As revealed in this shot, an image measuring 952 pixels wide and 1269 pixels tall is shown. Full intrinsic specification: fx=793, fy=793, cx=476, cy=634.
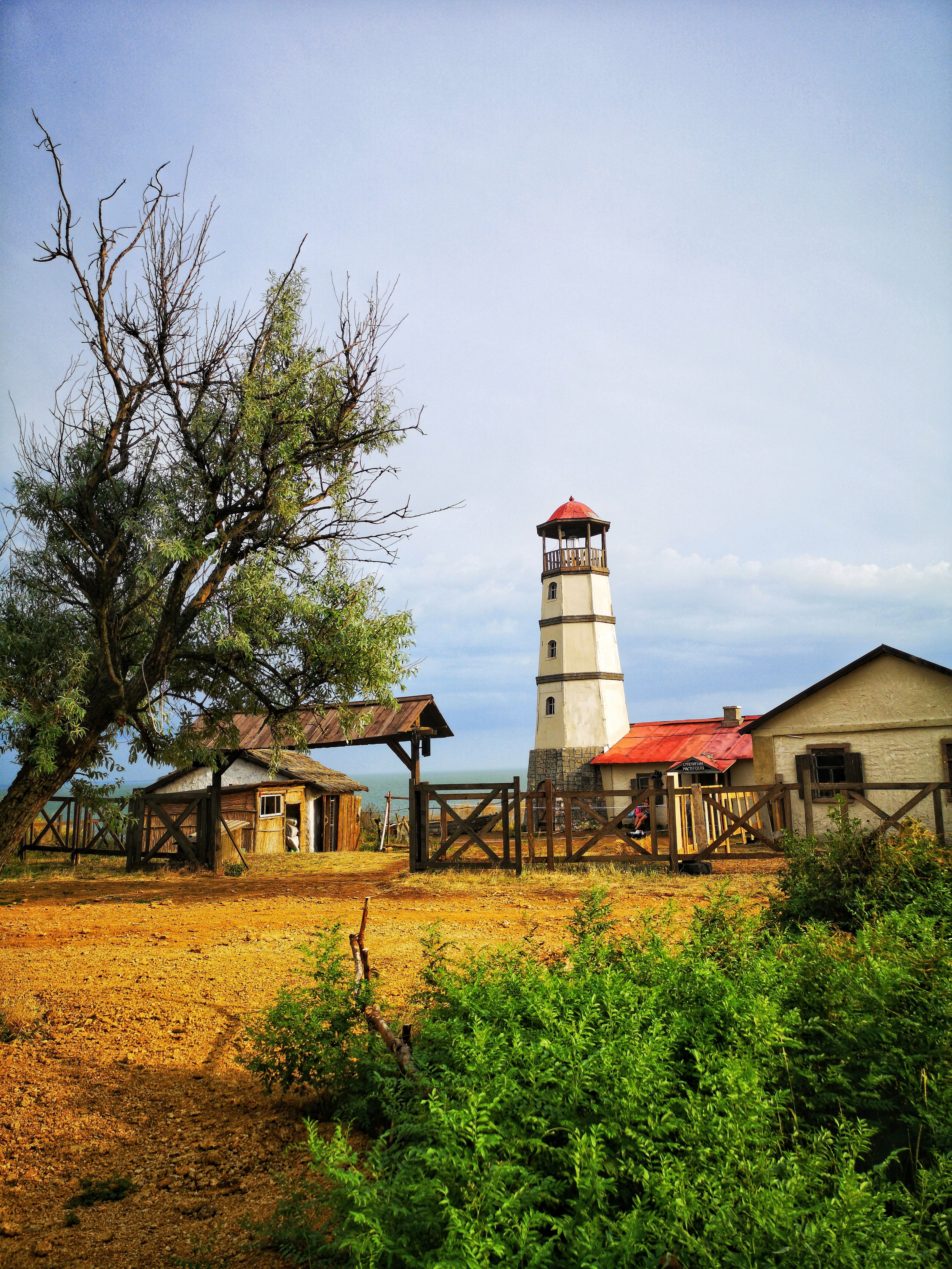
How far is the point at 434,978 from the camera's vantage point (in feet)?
16.8

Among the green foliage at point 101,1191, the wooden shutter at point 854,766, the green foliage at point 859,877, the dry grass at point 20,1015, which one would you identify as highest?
the wooden shutter at point 854,766

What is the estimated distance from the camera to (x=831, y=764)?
1934cm

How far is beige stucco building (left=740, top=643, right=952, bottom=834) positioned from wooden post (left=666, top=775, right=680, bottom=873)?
10.0 ft

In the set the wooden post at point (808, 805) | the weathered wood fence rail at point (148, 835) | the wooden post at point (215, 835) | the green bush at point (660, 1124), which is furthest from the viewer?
the weathered wood fence rail at point (148, 835)

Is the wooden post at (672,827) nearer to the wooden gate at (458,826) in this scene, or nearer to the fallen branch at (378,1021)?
the wooden gate at (458,826)

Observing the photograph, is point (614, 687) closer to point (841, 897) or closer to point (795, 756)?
point (795, 756)

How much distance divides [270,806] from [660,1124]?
2463cm

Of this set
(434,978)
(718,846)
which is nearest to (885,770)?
(718,846)

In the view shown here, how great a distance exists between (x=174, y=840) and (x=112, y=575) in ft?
44.2

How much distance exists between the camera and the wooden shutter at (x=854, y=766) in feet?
61.8

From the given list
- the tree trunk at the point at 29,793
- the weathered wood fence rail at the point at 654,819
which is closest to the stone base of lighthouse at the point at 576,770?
the weathered wood fence rail at the point at 654,819

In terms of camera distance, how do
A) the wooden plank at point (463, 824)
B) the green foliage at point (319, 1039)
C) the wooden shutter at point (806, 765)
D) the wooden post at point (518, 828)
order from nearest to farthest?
the green foliage at point (319, 1039) < the wooden post at point (518, 828) < the wooden plank at point (463, 824) < the wooden shutter at point (806, 765)

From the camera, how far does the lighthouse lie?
35.5 metres

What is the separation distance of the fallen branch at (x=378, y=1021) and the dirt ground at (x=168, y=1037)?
257 millimetres
